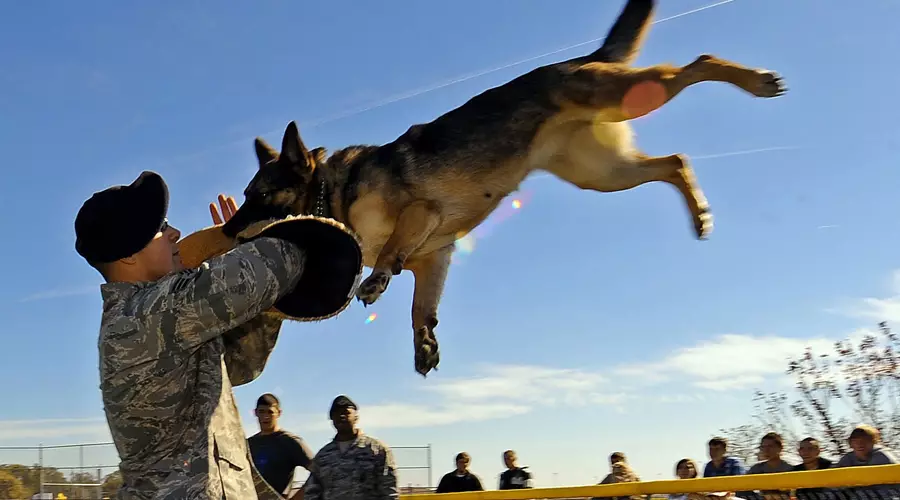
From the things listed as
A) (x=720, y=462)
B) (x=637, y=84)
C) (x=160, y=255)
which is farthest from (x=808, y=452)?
(x=160, y=255)

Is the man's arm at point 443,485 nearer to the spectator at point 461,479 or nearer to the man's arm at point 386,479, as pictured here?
the spectator at point 461,479

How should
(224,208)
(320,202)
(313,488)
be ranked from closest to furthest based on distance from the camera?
(224,208) → (320,202) → (313,488)

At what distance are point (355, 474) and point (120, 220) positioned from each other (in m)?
4.42

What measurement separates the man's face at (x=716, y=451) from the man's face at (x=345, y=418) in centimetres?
283

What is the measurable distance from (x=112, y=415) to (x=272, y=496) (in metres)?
0.54

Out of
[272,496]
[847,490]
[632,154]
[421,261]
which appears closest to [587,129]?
[632,154]

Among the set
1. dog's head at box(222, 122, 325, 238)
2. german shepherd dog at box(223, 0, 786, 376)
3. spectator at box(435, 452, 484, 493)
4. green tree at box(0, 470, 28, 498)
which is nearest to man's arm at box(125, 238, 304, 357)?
dog's head at box(222, 122, 325, 238)

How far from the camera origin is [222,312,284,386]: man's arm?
229cm

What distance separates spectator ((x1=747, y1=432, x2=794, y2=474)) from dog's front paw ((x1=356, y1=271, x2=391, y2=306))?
3.29m

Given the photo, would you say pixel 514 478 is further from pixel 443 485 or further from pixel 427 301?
pixel 427 301

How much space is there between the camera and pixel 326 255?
179cm

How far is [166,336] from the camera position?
1669 mm

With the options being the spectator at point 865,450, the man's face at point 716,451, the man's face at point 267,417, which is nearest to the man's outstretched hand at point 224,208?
the man's face at point 267,417

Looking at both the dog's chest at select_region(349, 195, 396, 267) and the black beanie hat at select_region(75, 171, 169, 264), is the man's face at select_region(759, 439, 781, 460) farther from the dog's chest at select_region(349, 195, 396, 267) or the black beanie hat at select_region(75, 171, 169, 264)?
the black beanie hat at select_region(75, 171, 169, 264)
